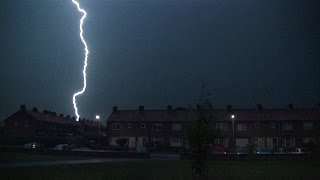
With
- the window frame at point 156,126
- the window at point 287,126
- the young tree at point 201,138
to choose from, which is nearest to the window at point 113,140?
the window frame at point 156,126

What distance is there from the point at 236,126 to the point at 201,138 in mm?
58933

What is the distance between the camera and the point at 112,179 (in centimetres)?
2067

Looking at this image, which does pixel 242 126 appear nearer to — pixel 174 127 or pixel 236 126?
pixel 236 126

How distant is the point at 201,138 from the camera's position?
881 inches

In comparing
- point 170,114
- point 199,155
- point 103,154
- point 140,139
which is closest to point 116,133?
point 140,139

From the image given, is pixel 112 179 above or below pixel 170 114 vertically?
below

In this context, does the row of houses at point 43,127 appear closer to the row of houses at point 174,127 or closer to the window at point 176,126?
the row of houses at point 174,127

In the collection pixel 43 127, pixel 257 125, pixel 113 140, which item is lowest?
pixel 113 140

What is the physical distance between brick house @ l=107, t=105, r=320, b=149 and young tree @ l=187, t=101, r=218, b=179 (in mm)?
53456

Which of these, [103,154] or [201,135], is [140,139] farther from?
[201,135]

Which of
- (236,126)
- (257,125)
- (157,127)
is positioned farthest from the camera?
(157,127)

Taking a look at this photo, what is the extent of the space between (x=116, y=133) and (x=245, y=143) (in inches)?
887

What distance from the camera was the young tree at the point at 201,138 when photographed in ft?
73.6

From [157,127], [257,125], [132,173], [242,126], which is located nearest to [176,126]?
[157,127]
